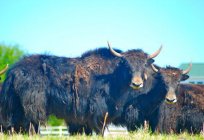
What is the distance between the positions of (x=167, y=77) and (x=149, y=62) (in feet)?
2.74

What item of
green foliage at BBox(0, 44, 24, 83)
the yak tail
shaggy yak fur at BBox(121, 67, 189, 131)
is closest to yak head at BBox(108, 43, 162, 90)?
shaggy yak fur at BBox(121, 67, 189, 131)

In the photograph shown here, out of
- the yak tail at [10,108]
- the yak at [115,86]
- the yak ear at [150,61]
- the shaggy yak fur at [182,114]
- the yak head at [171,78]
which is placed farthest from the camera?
the shaggy yak fur at [182,114]

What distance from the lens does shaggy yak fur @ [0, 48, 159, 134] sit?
12.1 metres

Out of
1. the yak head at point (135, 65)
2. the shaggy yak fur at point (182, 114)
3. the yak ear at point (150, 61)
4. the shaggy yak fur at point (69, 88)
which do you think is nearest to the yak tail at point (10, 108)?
the shaggy yak fur at point (69, 88)

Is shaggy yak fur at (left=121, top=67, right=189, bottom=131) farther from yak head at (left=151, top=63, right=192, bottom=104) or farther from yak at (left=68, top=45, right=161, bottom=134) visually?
yak at (left=68, top=45, right=161, bottom=134)

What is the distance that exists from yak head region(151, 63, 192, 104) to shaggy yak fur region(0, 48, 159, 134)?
110 cm

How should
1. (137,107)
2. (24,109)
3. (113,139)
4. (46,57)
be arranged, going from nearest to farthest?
(113,139)
(24,109)
(46,57)
(137,107)

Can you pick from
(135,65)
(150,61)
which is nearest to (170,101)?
(150,61)

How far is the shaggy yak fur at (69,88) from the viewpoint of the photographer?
1209 cm

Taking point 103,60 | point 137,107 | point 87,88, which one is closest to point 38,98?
point 87,88

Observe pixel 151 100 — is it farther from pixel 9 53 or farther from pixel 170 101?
pixel 9 53

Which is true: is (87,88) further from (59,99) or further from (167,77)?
(167,77)

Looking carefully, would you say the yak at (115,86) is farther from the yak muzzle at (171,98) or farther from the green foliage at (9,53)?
the green foliage at (9,53)

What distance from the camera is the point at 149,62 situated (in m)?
13.9
